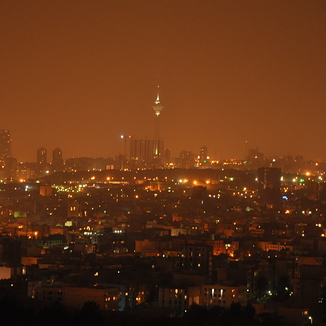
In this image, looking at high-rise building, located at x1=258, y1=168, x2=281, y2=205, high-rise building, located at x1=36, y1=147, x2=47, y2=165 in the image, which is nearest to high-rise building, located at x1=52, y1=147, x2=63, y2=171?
high-rise building, located at x1=36, y1=147, x2=47, y2=165

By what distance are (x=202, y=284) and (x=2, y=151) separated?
4827 centimetres

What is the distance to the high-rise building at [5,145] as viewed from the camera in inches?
2817

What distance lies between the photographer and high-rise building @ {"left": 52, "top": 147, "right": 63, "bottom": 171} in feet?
245

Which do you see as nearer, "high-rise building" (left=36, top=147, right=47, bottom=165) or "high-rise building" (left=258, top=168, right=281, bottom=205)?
"high-rise building" (left=258, top=168, right=281, bottom=205)

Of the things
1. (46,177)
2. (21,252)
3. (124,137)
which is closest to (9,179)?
(46,177)

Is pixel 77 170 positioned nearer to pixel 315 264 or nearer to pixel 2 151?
pixel 2 151

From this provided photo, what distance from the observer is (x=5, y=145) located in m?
71.9

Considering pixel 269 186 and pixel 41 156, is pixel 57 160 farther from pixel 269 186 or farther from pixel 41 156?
pixel 269 186

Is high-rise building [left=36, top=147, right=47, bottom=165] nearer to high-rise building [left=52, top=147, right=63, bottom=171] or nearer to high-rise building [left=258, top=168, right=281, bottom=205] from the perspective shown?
high-rise building [left=52, top=147, right=63, bottom=171]

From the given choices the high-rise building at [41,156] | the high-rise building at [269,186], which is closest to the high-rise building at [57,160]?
the high-rise building at [41,156]

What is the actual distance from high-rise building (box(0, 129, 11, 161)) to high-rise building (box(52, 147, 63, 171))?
11.2 ft

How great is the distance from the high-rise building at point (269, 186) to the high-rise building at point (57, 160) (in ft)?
50.7

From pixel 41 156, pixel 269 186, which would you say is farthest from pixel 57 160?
pixel 269 186

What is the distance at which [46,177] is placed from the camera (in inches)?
2712
